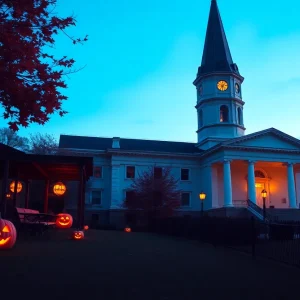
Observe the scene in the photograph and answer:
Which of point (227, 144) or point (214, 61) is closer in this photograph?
point (227, 144)

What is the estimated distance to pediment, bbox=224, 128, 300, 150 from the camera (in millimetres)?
43247

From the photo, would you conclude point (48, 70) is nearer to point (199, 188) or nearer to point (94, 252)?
point (94, 252)

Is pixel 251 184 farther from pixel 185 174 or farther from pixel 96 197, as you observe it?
pixel 96 197

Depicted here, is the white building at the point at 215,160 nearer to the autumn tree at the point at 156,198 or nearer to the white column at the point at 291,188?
the white column at the point at 291,188

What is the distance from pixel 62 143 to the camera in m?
48.8

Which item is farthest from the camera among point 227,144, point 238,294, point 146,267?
point 227,144

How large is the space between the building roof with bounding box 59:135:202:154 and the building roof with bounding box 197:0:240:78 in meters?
11.5

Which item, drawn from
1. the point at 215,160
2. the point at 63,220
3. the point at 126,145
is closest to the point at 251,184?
the point at 215,160

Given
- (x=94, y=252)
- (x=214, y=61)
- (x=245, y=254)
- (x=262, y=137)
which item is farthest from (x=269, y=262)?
(x=214, y=61)

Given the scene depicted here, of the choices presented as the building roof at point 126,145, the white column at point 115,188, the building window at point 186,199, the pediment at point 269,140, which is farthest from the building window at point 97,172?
the pediment at point 269,140

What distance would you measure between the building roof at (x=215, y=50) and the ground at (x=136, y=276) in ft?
152

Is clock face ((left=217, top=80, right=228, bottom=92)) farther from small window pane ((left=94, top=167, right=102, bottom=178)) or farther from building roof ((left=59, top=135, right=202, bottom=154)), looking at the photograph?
small window pane ((left=94, top=167, right=102, bottom=178))

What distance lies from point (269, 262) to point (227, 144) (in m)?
32.1

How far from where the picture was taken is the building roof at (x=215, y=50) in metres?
54.2
